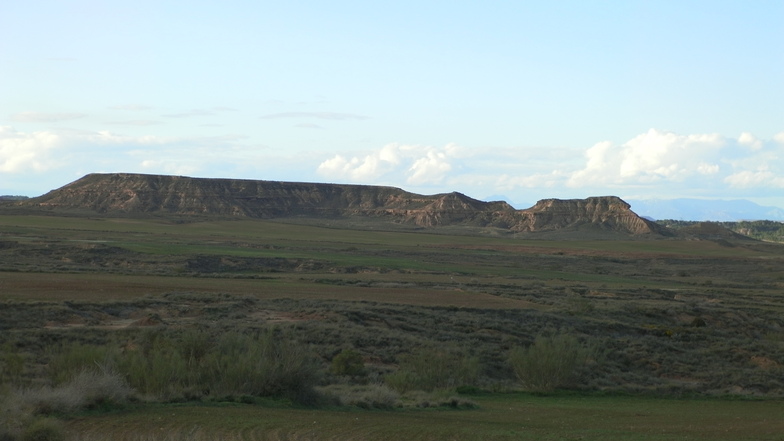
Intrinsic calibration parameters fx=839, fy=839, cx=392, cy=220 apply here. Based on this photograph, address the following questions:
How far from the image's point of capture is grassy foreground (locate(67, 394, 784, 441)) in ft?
42.7

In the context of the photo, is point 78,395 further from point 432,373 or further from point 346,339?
point 346,339

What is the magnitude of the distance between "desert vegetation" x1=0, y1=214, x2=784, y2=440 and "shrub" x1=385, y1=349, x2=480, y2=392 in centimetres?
7

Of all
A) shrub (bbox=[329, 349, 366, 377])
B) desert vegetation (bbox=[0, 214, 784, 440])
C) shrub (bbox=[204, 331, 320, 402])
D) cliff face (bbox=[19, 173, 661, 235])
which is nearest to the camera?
desert vegetation (bbox=[0, 214, 784, 440])

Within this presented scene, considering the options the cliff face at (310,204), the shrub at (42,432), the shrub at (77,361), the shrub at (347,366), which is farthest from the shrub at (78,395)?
the cliff face at (310,204)

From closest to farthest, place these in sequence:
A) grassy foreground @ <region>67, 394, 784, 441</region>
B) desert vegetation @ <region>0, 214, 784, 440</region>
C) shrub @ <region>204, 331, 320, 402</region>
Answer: grassy foreground @ <region>67, 394, 784, 441</region>
desert vegetation @ <region>0, 214, 784, 440</region>
shrub @ <region>204, 331, 320, 402</region>

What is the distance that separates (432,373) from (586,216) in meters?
153

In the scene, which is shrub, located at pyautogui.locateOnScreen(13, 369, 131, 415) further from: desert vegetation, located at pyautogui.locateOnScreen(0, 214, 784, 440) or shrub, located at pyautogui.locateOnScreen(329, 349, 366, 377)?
shrub, located at pyautogui.locateOnScreen(329, 349, 366, 377)

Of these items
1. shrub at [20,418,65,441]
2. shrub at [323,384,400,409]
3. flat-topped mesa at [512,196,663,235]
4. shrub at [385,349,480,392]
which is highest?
flat-topped mesa at [512,196,663,235]

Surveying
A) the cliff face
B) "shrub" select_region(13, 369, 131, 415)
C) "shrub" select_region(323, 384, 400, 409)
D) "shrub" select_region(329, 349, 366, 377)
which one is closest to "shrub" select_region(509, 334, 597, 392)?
"shrub" select_region(329, 349, 366, 377)

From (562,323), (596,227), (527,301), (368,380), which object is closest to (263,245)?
(527,301)

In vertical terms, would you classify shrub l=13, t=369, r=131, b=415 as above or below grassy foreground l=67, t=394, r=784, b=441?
above

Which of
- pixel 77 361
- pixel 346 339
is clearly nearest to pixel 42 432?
pixel 77 361

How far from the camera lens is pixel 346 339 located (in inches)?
1129

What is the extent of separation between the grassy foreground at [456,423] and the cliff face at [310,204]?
144 meters
